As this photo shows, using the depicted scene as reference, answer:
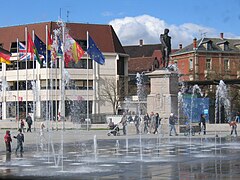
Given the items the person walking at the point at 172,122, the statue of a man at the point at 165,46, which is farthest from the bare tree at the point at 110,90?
the person walking at the point at 172,122

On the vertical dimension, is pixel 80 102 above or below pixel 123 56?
below

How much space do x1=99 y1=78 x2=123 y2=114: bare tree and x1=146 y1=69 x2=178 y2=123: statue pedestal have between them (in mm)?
48028

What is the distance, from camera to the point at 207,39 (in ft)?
313

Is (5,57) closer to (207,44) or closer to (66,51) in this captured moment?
(66,51)

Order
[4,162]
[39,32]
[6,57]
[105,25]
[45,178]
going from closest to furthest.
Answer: [45,178]
[4,162]
[6,57]
[39,32]
[105,25]

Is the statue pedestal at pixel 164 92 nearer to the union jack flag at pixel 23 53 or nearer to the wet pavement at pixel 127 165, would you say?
the wet pavement at pixel 127 165

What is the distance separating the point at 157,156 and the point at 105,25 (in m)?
71.5

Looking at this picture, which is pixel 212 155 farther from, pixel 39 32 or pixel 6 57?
pixel 39 32

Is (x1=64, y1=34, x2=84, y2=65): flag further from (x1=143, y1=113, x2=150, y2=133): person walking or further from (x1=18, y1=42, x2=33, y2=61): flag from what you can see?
(x1=143, y1=113, x2=150, y2=133): person walking

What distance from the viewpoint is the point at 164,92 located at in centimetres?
3694

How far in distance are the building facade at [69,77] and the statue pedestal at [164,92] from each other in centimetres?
4548

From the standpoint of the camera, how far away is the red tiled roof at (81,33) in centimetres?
8650

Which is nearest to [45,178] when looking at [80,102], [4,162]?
[4,162]

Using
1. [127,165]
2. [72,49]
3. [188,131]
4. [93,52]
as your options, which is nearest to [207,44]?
[72,49]
